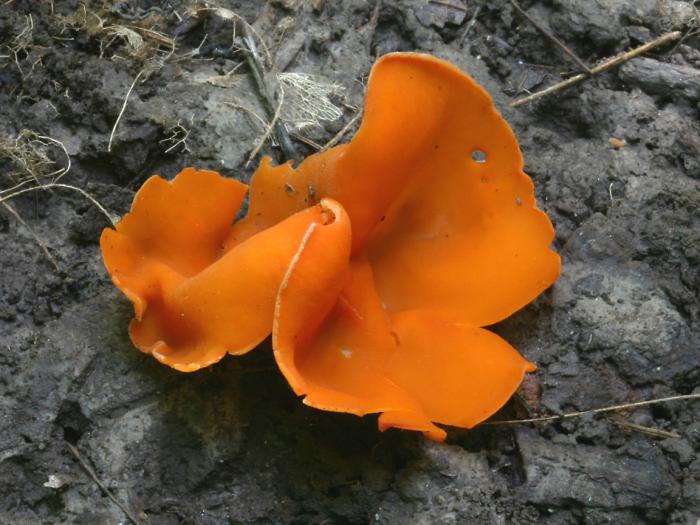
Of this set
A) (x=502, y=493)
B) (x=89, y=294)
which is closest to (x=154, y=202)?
(x=89, y=294)

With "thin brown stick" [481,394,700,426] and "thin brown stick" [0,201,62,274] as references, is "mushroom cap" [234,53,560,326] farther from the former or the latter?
"thin brown stick" [0,201,62,274]

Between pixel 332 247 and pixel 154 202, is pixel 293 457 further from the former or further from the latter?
pixel 154 202

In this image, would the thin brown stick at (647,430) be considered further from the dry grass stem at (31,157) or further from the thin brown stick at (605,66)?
the dry grass stem at (31,157)

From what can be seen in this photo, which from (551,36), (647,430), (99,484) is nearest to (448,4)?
(551,36)

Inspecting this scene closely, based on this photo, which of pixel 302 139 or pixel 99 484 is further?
pixel 302 139

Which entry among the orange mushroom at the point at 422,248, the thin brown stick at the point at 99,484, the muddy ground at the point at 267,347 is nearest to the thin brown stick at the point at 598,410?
the muddy ground at the point at 267,347

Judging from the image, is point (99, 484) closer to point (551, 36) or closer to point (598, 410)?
point (598, 410)

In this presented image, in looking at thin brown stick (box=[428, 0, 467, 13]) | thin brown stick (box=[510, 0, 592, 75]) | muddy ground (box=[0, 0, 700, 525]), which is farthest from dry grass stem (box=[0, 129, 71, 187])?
thin brown stick (box=[510, 0, 592, 75])
